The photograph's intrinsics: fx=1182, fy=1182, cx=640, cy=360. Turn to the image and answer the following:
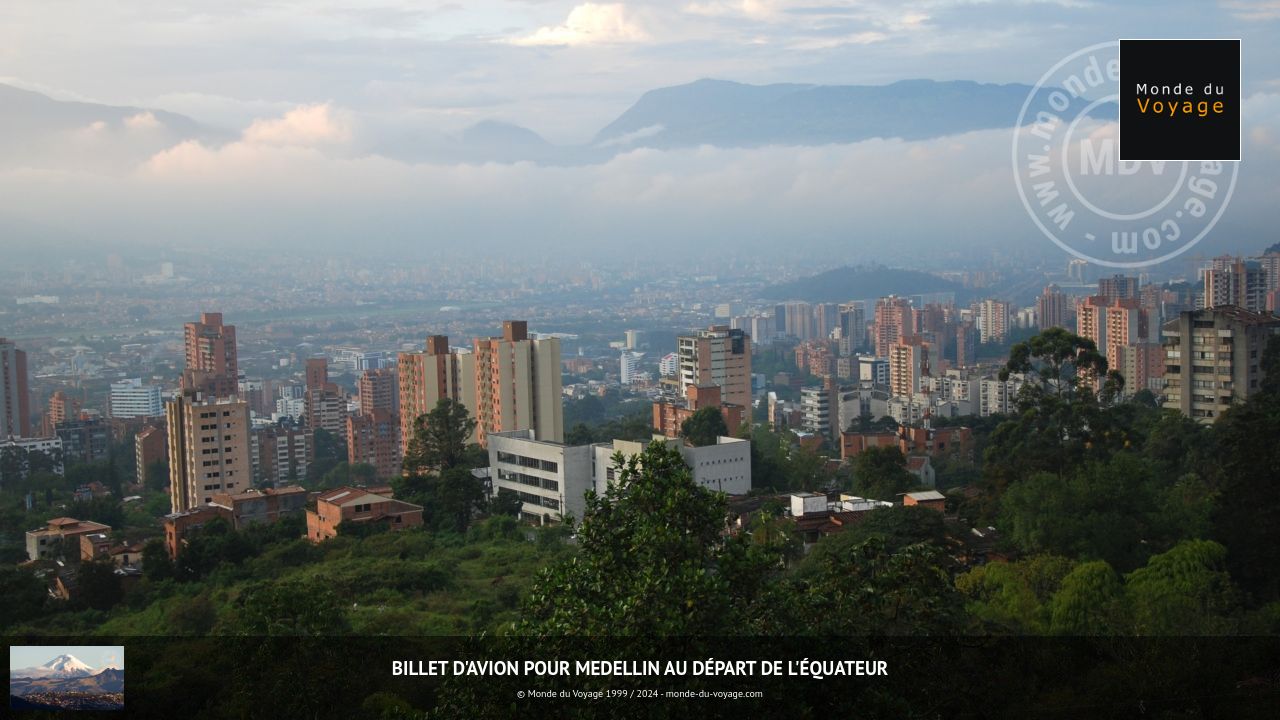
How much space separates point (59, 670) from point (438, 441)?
847 cm

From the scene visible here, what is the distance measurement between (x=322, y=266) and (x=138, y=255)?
7725 mm

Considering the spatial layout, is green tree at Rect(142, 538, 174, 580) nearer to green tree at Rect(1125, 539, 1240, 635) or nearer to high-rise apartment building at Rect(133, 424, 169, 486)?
green tree at Rect(1125, 539, 1240, 635)

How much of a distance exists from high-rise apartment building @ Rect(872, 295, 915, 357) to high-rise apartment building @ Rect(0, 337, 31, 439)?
23855 mm

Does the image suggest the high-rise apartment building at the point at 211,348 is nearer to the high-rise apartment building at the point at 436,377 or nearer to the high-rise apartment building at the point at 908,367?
the high-rise apartment building at the point at 436,377

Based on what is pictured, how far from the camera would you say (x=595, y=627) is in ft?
11.1

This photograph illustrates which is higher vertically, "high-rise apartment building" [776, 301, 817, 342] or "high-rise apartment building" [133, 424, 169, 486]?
"high-rise apartment building" [776, 301, 817, 342]

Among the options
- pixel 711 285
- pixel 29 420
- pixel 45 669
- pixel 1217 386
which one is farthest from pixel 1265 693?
pixel 711 285

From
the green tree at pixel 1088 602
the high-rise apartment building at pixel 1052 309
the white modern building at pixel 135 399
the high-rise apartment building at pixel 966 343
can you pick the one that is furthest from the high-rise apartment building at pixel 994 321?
the green tree at pixel 1088 602

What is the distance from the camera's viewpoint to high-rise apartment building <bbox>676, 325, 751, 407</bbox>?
2194 cm

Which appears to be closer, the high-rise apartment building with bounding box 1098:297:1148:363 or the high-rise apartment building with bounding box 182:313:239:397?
the high-rise apartment building with bounding box 1098:297:1148:363

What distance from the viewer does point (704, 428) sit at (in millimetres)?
14141

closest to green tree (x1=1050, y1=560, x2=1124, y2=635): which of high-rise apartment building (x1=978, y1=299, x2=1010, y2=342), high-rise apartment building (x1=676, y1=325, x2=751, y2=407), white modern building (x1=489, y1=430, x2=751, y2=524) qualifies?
white modern building (x1=489, y1=430, x2=751, y2=524)

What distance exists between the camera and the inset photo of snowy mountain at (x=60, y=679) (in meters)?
4.32

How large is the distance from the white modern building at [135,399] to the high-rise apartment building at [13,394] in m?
3.45
